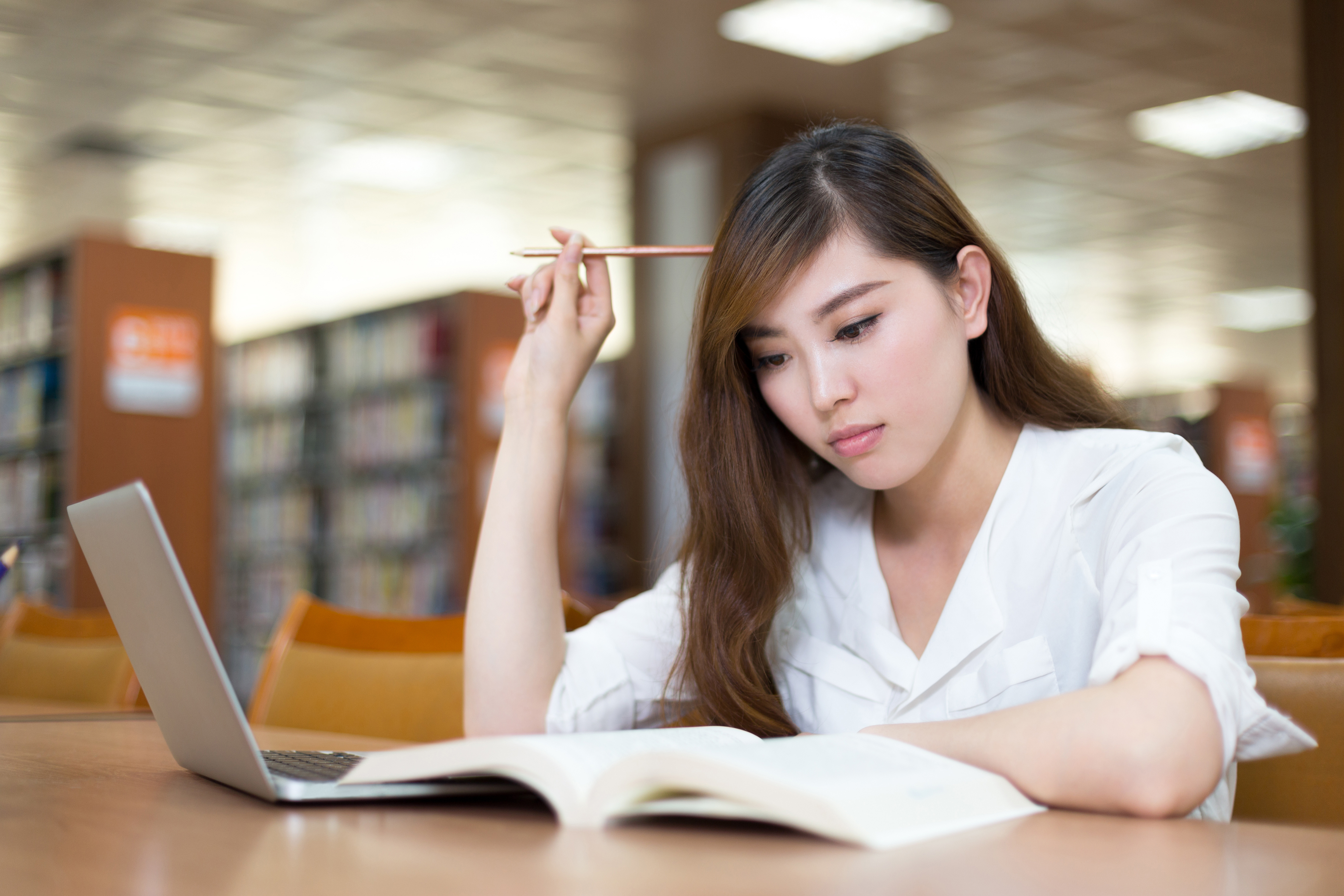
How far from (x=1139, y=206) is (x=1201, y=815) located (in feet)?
24.4

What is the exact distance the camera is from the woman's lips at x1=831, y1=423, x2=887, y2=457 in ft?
3.93

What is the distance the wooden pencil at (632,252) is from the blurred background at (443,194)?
2.99 meters

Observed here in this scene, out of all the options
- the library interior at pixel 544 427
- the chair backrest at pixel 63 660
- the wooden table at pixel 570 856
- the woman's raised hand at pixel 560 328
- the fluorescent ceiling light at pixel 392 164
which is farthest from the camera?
the fluorescent ceiling light at pixel 392 164

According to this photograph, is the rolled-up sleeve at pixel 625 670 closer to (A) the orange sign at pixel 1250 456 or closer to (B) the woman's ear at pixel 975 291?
(B) the woman's ear at pixel 975 291

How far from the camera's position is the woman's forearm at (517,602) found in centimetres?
130

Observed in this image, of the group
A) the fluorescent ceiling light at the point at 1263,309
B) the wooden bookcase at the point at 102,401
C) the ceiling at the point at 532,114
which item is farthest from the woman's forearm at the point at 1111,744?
the fluorescent ceiling light at the point at 1263,309

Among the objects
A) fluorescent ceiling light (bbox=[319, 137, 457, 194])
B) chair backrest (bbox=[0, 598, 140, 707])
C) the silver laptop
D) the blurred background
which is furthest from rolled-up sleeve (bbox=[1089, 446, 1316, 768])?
fluorescent ceiling light (bbox=[319, 137, 457, 194])

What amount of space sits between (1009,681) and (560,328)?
637 millimetres

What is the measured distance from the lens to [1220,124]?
20.8 ft

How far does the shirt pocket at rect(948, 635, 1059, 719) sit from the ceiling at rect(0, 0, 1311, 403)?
3910mm

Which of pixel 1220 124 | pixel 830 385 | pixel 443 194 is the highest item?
pixel 1220 124

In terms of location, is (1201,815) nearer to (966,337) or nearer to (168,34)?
(966,337)

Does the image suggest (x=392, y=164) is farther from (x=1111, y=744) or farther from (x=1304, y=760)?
(x=1111, y=744)

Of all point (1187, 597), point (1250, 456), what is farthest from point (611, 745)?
point (1250, 456)
